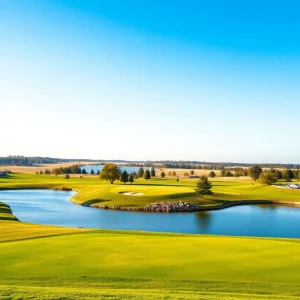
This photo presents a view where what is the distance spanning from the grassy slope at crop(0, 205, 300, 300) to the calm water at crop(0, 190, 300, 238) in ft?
67.0

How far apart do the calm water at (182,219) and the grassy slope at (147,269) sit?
20.4m

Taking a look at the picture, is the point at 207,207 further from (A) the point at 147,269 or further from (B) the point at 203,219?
(A) the point at 147,269

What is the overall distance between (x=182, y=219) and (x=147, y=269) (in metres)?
37.9

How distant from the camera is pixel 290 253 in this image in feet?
66.7

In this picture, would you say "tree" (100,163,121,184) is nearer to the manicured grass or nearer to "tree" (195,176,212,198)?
"tree" (195,176,212,198)

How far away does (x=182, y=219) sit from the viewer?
2127 inches

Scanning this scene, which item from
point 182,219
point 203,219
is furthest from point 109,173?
point 203,219

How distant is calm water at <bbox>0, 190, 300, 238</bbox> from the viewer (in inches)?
1745

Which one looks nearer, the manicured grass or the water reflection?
the manicured grass

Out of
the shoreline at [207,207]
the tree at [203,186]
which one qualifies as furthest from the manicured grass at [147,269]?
the tree at [203,186]

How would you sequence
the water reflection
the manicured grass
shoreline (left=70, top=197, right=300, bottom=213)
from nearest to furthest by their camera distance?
1. the manicured grass
2. the water reflection
3. shoreline (left=70, top=197, right=300, bottom=213)

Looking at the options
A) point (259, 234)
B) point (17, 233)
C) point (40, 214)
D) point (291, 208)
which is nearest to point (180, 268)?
point (17, 233)

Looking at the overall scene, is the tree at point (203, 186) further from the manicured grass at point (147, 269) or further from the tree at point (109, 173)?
the manicured grass at point (147, 269)

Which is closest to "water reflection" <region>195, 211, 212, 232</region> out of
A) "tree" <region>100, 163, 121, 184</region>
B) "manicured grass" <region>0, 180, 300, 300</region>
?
"manicured grass" <region>0, 180, 300, 300</region>
